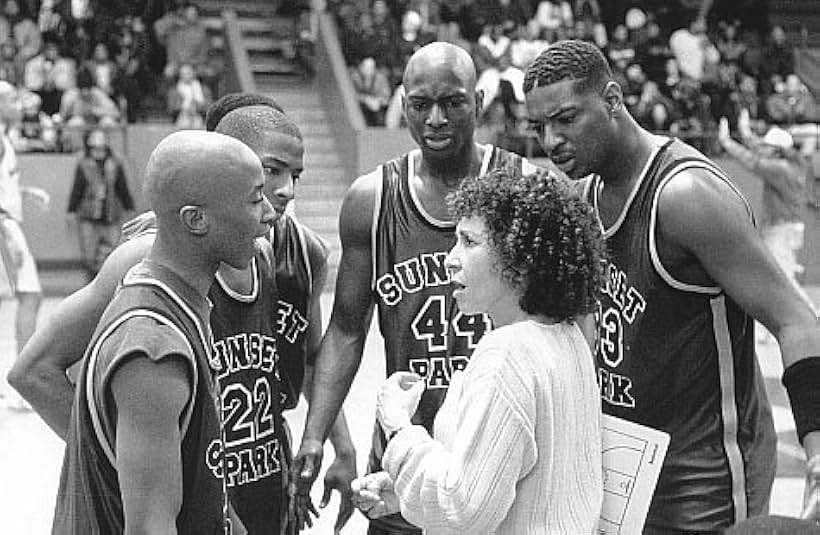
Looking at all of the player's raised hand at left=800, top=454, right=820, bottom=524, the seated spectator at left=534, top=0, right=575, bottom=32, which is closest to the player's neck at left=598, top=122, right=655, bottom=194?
the player's raised hand at left=800, top=454, right=820, bottom=524

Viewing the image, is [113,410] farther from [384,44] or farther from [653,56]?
[653,56]

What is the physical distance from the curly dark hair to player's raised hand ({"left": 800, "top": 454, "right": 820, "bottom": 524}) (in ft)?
2.11

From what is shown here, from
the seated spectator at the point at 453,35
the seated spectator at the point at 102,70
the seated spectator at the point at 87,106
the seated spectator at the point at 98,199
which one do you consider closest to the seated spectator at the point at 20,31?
the seated spectator at the point at 102,70

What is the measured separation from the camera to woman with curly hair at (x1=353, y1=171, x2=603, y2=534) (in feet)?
7.99

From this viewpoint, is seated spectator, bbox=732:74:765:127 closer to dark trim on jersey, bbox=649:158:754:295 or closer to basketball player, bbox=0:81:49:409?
basketball player, bbox=0:81:49:409

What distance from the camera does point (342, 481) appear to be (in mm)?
3904

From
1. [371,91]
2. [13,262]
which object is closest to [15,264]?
[13,262]

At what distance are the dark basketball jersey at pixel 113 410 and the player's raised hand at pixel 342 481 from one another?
1404mm

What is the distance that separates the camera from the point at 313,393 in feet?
12.9

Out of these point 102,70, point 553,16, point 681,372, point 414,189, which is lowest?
point 681,372

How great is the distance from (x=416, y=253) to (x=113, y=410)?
1.70m

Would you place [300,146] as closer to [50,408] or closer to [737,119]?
[50,408]

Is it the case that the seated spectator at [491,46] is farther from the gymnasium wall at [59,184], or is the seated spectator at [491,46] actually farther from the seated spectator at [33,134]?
the seated spectator at [33,134]

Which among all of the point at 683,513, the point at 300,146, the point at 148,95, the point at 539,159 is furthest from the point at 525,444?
the point at 148,95
